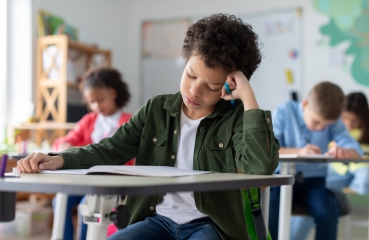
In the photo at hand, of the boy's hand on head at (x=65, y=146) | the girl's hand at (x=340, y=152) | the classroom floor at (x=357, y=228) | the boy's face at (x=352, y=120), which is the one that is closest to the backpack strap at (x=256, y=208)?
the girl's hand at (x=340, y=152)

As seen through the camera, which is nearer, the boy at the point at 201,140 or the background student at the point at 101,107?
the boy at the point at 201,140

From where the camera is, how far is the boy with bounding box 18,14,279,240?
46.9 inches

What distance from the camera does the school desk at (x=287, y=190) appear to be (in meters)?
1.52

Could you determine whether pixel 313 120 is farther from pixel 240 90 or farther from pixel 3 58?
pixel 3 58

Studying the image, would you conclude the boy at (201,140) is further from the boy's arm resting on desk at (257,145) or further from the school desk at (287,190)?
the school desk at (287,190)

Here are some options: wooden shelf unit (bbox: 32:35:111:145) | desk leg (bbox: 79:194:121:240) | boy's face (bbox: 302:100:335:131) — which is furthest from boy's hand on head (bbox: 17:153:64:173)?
wooden shelf unit (bbox: 32:35:111:145)

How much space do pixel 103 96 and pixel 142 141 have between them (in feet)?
5.25

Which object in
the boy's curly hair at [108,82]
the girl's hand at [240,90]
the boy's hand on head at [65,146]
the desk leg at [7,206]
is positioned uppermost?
the girl's hand at [240,90]

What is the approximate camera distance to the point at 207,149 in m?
1.30

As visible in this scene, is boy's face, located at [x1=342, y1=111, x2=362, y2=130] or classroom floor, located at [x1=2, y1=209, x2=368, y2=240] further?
boy's face, located at [x1=342, y1=111, x2=362, y2=130]

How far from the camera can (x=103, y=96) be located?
2904mm

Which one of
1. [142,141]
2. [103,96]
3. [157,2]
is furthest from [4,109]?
[142,141]

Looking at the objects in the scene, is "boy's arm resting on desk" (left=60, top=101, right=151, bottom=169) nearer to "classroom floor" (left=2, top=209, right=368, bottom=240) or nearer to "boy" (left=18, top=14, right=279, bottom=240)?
"boy" (left=18, top=14, right=279, bottom=240)

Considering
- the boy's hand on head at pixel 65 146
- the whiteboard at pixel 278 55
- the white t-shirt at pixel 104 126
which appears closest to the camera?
the boy's hand on head at pixel 65 146
